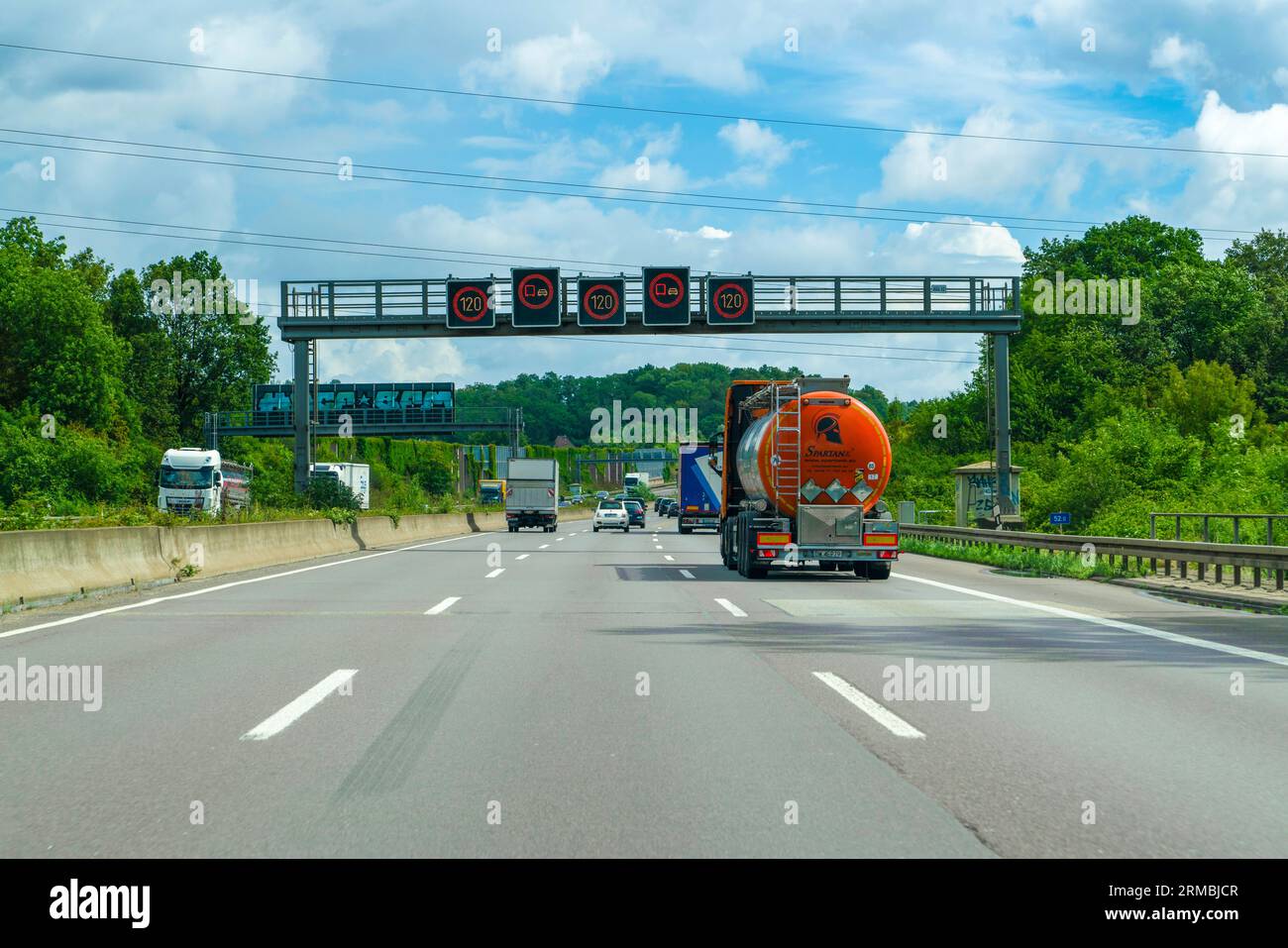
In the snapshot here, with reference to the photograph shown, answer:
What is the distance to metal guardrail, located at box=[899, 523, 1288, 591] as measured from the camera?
18078mm

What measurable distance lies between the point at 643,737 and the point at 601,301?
103 ft

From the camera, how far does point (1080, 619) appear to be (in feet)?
48.5

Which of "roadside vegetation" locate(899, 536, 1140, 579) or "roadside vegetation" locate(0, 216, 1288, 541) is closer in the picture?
"roadside vegetation" locate(899, 536, 1140, 579)

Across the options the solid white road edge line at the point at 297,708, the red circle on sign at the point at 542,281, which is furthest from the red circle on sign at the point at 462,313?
the solid white road edge line at the point at 297,708

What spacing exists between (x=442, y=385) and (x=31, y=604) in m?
80.1

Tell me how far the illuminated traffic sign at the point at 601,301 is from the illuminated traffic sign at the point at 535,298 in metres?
0.78

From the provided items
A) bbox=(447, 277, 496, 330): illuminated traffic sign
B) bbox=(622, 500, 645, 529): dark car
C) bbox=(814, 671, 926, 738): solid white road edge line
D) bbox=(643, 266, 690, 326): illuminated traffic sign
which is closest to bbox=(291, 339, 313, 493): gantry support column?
bbox=(447, 277, 496, 330): illuminated traffic sign

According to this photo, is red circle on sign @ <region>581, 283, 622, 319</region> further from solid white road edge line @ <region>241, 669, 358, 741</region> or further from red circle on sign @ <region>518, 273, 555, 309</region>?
solid white road edge line @ <region>241, 669, 358, 741</region>

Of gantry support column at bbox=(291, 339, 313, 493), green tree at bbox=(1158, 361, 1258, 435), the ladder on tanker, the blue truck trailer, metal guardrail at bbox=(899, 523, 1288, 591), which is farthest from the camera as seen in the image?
green tree at bbox=(1158, 361, 1258, 435)

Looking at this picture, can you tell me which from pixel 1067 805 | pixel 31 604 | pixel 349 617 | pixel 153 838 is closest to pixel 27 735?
pixel 153 838

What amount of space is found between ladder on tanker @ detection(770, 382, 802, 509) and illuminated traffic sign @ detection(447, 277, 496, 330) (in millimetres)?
18019

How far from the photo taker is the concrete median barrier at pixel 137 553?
51.6 feet
